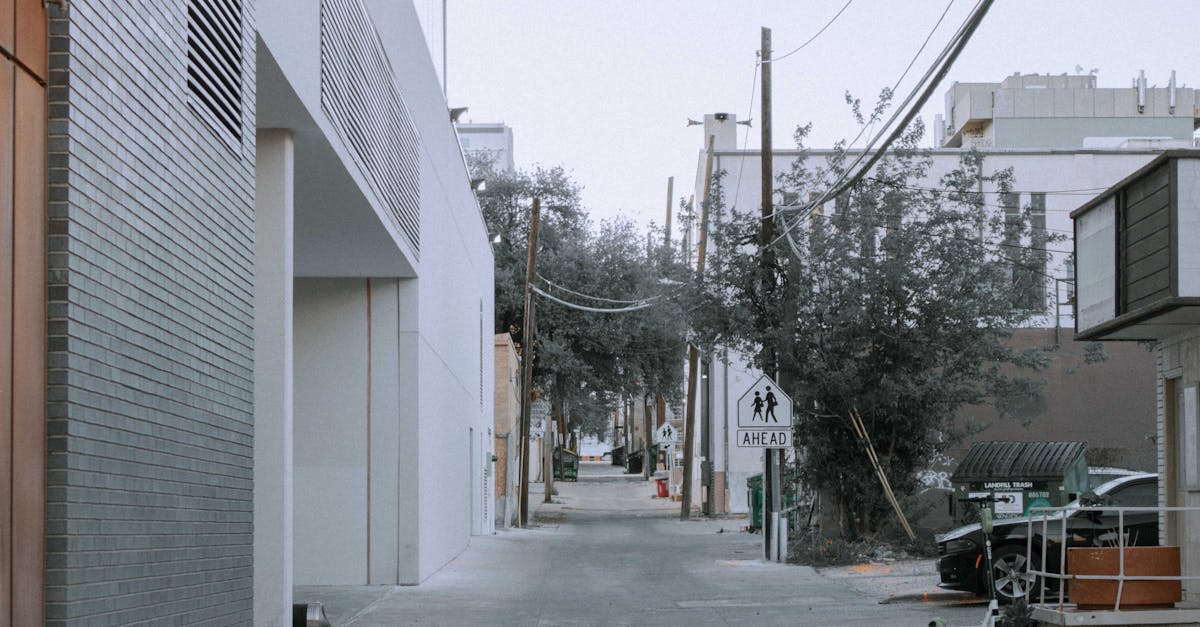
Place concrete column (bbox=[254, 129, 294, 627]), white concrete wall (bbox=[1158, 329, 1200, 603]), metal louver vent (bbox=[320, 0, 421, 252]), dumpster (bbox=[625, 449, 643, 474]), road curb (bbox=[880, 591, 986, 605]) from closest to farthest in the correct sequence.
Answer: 1. concrete column (bbox=[254, 129, 294, 627])
2. metal louver vent (bbox=[320, 0, 421, 252])
3. white concrete wall (bbox=[1158, 329, 1200, 603])
4. road curb (bbox=[880, 591, 986, 605])
5. dumpster (bbox=[625, 449, 643, 474])

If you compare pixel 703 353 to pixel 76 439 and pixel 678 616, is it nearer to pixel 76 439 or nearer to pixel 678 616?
pixel 678 616

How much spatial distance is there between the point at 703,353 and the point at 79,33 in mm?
19351

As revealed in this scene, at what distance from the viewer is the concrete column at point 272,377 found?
1098cm

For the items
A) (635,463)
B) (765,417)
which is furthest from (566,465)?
(765,417)

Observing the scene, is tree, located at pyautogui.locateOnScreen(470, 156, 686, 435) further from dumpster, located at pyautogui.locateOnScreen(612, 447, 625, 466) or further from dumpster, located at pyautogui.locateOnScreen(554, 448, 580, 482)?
dumpster, located at pyautogui.locateOnScreen(612, 447, 625, 466)

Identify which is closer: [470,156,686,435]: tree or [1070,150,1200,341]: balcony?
[1070,150,1200,341]: balcony

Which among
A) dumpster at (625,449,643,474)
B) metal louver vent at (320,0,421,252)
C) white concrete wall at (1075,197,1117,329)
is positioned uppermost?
metal louver vent at (320,0,421,252)

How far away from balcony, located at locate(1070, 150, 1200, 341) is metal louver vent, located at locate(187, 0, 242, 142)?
289 inches

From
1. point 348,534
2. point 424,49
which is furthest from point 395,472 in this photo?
point 424,49

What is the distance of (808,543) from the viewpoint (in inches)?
922

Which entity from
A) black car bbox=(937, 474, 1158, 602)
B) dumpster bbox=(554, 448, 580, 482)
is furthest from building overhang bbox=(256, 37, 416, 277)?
dumpster bbox=(554, 448, 580, 482)

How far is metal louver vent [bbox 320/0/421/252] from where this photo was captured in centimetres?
1183

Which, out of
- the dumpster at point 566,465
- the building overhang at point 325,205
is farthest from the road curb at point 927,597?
the dumpster at point 566,465

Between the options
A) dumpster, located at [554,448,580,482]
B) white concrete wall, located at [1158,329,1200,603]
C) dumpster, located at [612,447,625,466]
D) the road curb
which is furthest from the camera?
dumpster, located at [612,447,625,466]
